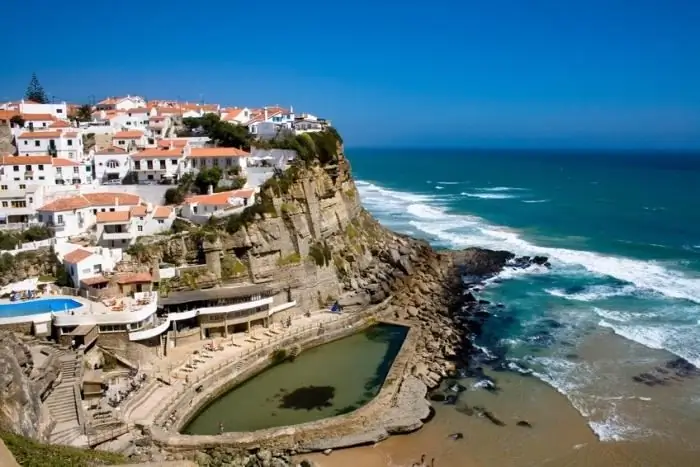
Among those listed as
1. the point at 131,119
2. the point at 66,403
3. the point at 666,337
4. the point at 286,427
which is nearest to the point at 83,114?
the point at 131,119

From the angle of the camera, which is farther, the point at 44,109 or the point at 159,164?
the point at 44,109

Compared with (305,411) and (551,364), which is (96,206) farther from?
(551,364)

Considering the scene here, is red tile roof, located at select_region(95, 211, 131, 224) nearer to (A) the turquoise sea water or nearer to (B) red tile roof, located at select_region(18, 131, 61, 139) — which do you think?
(B) red tile roof, located at select_region(18, 131, 61, 139)

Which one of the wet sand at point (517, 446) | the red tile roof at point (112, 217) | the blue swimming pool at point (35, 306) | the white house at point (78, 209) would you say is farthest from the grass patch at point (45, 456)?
the white house at point (78, 209)

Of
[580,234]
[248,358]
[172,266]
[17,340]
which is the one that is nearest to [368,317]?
[248,358]

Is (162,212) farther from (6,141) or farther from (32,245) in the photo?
(6,141)

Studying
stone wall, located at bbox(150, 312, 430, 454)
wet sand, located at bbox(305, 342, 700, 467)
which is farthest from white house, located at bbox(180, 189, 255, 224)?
wet sand, located at bbox(305, 342, 700, 467)
